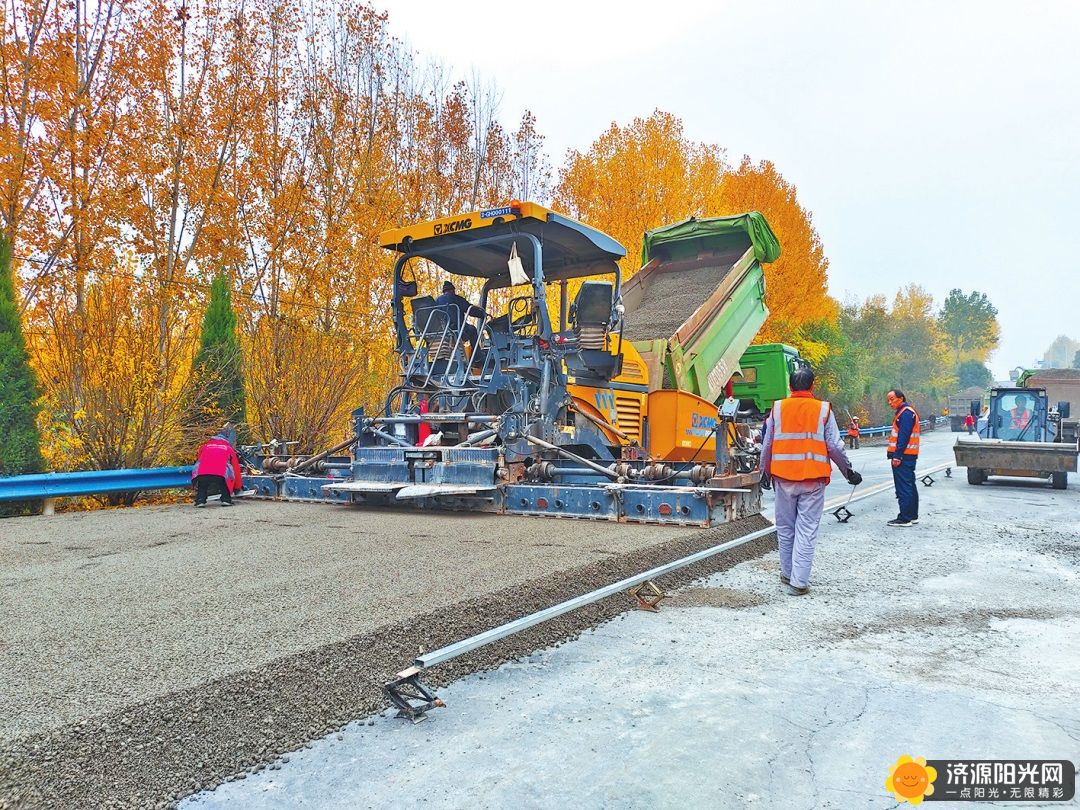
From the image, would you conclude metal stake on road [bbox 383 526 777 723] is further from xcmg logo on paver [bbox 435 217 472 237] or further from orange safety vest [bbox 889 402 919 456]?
orange safety vest [bbox 889 402 919 456]

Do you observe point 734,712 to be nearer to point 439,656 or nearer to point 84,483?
point 439,656

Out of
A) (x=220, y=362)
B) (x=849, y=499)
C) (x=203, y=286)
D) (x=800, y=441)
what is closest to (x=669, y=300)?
(x=849, y=499)

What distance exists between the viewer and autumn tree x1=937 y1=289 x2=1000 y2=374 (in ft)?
273

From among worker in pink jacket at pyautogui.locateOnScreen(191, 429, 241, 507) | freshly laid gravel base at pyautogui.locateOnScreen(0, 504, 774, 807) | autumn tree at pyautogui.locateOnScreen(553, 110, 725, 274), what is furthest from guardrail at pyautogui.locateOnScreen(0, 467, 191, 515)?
autumn tree at pyautogui.locateOnScreen(553, 110, 725, 274)

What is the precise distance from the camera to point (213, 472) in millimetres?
7883

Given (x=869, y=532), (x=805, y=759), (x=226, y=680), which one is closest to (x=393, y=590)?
(x=226, y=680)

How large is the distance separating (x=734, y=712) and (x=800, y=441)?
8.29ft

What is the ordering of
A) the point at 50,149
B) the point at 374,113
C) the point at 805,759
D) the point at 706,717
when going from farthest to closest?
the point at 374,113
the point at 50,149
the point at 706,717
the point at 805,759

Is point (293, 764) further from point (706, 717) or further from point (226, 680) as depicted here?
point (706, 717)

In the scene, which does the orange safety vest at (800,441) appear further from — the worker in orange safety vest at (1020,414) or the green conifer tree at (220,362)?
the worker in orange safety vest at (1020,414)

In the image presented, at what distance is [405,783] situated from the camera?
231cm

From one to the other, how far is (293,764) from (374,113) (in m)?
16.0

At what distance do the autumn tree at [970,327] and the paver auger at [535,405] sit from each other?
85.5m

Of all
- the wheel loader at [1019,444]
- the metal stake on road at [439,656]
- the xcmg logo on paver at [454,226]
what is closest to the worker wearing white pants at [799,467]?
the metal stake on road at [439,656]
